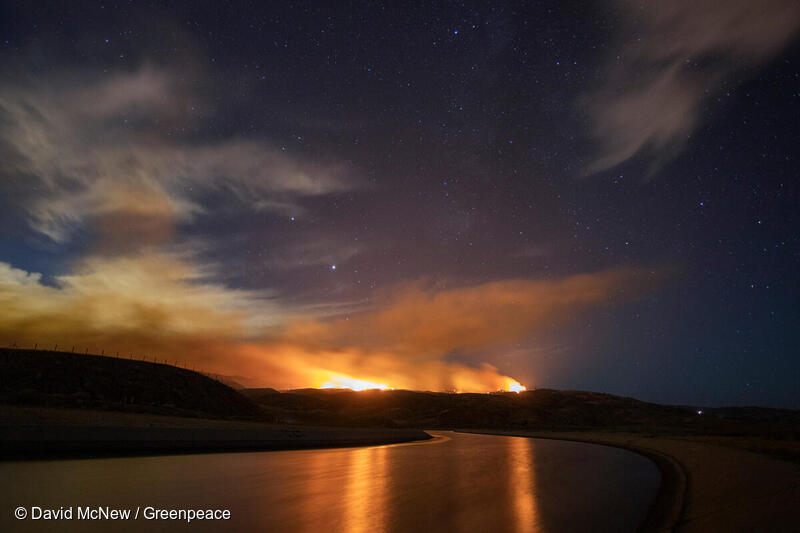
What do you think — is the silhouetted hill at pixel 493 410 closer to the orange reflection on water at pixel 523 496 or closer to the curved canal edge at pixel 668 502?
the orange reflection on water at pixel 523 496

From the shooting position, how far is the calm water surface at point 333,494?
11242 mm

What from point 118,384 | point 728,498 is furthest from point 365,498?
point 118,384

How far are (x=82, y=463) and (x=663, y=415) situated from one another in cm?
16375

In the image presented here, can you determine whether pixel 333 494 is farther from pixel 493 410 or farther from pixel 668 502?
pixel 493 410

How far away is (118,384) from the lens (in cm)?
6850

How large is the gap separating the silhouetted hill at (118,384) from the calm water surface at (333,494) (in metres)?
36.9

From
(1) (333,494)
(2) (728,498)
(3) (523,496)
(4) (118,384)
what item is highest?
(4) (118,384)

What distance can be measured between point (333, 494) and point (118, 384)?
68.4 m

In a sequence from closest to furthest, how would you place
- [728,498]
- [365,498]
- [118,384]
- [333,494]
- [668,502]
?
1. [728,498]
2. [668,502]
3. [365,498]
4. [333,494]
5. [118,384]

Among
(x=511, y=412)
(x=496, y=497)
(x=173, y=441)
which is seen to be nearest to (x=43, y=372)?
(x=173, y=441)

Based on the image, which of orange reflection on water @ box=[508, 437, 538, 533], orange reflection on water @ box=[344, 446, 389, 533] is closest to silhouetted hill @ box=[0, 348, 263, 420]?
orange reflection on water @ box=[344, 446, 389, 533]

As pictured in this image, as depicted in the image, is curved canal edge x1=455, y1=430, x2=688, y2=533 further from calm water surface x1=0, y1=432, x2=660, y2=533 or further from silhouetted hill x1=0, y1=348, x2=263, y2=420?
silhouetted hill x1=0, y1=348, x2=263, y2=420

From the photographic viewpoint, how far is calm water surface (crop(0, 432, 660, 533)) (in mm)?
11242

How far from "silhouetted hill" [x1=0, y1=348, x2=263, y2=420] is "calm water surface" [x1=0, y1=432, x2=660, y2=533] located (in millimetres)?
36886
